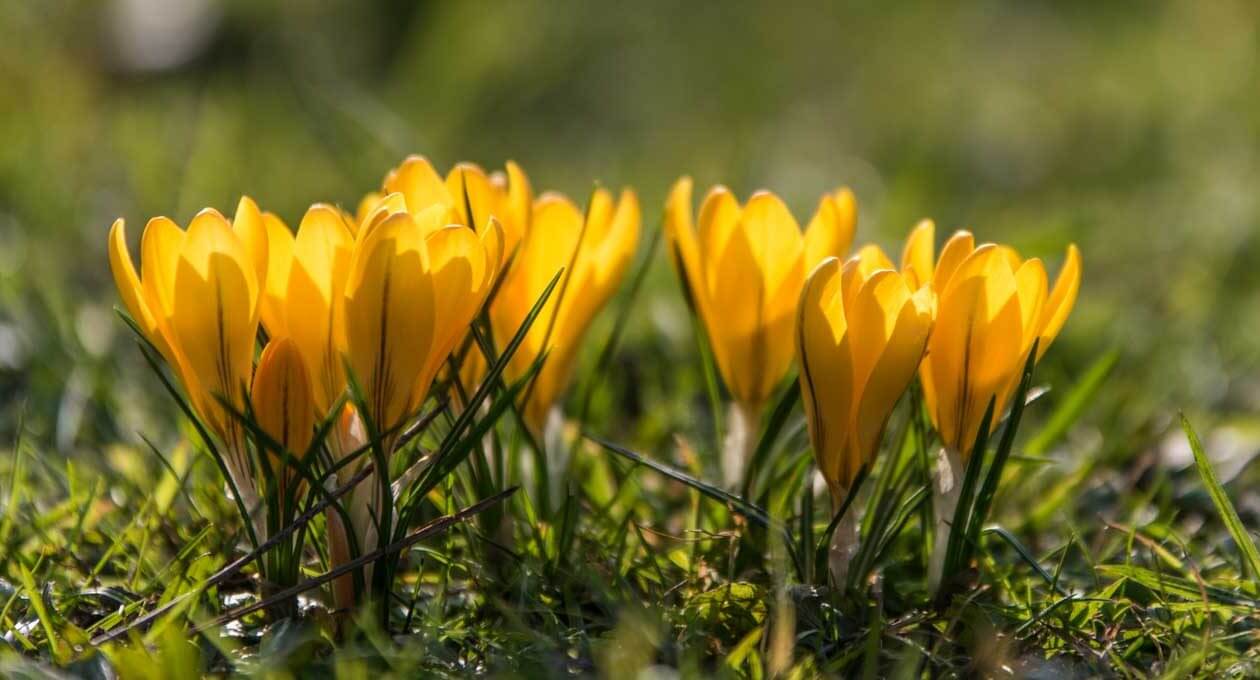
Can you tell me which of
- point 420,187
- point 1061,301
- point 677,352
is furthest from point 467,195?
point 677,352

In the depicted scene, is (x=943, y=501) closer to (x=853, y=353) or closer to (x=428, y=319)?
(x=853, y=353)

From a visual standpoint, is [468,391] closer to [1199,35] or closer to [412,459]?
[412,459]

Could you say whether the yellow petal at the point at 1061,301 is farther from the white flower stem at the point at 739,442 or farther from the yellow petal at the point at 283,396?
the yellow petal at the point at 283,396

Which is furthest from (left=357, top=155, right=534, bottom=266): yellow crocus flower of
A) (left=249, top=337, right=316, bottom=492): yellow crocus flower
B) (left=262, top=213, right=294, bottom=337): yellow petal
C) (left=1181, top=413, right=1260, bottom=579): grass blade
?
(left=1181, top=413, right=1260, bottom=579): grass blade

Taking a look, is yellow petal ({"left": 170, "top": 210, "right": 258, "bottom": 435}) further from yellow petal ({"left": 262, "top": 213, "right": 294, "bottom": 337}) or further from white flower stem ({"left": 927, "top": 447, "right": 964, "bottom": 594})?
white flower stem ({"left": 927, "top": 447, "right": 964, "bottom": 594})

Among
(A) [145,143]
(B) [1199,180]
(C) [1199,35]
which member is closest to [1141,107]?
(C) [1199,35]

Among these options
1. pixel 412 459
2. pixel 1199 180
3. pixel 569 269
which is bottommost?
pixel 1199 180

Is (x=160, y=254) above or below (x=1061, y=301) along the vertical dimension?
above
